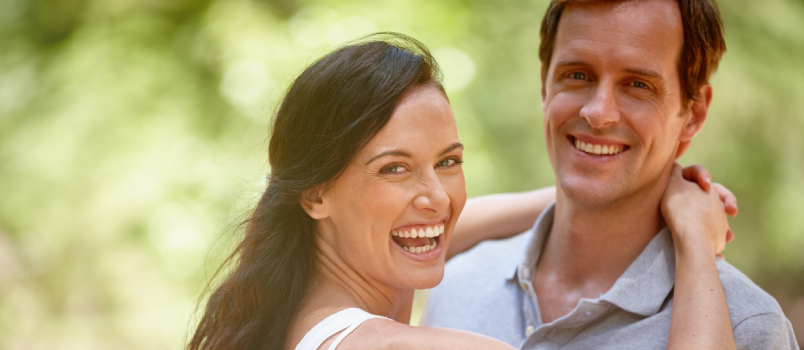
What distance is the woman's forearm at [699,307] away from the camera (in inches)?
64.8

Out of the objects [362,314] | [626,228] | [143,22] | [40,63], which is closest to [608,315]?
[626,228]

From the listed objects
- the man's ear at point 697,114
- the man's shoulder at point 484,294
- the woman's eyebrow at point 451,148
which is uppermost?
the woman's eyebrow at point 451,148

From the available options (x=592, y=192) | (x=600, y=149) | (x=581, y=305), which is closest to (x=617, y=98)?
(x=600, y=149)

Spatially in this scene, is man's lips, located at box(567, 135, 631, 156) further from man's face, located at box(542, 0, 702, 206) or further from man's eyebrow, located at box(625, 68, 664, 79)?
man's eyebrow, located at box(625, 68, 664, 79)

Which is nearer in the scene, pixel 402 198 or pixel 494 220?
pixel 402 198

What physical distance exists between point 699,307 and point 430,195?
82 cm

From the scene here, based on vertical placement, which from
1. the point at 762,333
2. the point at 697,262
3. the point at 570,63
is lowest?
the point at 762,333

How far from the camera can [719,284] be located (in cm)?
179

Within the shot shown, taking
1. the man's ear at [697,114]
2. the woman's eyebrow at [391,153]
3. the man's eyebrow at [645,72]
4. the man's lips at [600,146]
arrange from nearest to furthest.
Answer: the woman's eyebrow at [391,153], the man's eyebrow at [645,72], the man's lips at [600,146], the man's ear at [697,114]

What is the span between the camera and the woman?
1.63 m

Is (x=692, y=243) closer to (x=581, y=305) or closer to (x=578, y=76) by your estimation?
(x=581, y=305)

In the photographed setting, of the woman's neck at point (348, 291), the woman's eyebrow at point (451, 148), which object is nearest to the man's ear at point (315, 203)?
the woman's neck at point (348, 291)

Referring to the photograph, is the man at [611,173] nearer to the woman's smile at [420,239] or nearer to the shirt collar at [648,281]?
the shirt collar at [648,281]

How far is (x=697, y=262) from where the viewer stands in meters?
1.86
